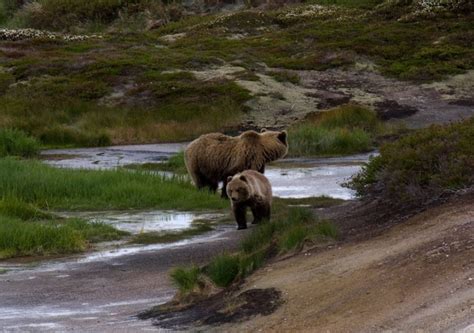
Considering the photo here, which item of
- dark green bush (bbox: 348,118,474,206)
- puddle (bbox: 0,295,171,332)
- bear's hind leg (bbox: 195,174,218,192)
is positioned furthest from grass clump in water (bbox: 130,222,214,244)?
puddle (bbox: 0,295,171,332)

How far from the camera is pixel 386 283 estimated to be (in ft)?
30.7

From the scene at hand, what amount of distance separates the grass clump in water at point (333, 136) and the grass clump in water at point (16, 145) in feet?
22.8

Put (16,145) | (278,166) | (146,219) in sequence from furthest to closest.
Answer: (16,145), (278,166), (146,219)

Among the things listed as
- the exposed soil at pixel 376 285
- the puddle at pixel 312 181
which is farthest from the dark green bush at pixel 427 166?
the puddle at pixel 312 181

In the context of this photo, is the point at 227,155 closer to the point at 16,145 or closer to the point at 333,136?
the point at 16,145

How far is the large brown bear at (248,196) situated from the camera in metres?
16.7

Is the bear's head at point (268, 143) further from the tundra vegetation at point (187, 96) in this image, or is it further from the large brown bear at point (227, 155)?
the tundra vegetation at point (187, 96)

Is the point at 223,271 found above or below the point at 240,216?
above

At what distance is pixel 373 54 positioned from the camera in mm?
48188

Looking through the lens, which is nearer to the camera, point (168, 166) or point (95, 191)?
point (95, 191)

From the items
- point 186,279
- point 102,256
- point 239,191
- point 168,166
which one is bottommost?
point 168,166

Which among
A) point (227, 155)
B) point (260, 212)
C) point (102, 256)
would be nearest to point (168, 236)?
point (260, 212)

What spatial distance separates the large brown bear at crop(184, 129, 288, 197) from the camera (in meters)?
20.8

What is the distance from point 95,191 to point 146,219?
237 cm
